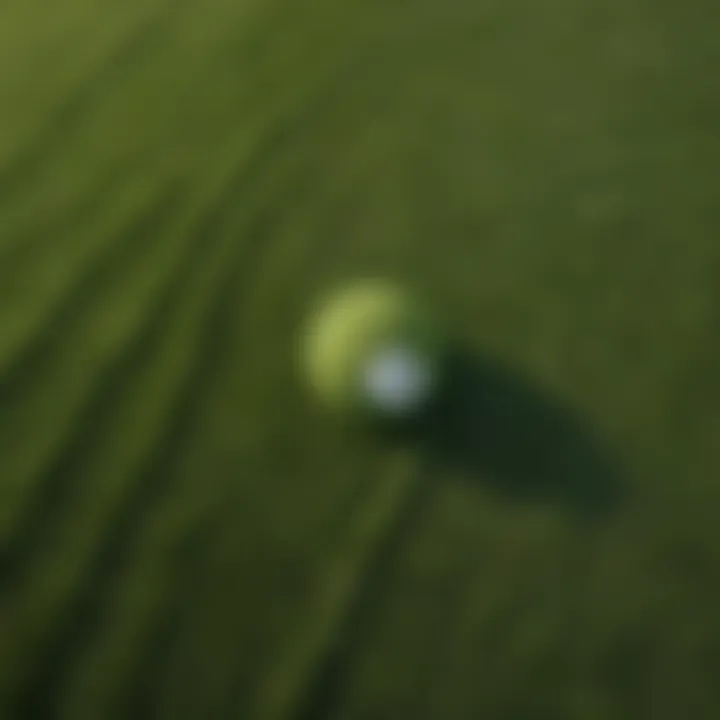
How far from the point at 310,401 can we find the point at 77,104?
0.50ft

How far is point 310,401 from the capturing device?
1.45 ft

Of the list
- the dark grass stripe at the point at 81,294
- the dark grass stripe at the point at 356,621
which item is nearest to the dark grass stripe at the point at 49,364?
the dark grass stripe at the point at 81,294

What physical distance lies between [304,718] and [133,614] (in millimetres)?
65

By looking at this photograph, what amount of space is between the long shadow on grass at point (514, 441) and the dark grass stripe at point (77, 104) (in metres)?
0.17

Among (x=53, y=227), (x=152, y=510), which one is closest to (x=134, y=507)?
(x=152, y=510)

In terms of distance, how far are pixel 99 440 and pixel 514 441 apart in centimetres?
14

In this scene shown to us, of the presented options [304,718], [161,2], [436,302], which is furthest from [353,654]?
[161,2]

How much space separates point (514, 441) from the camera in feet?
1.45

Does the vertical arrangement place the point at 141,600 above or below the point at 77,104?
below

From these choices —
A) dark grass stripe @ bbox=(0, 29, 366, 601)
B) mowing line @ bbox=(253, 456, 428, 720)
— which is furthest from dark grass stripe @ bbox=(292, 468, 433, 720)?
dark grass stripe @ bbox=(0, 29, 366, 601)

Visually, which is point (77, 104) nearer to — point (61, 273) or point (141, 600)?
point (61, 273)

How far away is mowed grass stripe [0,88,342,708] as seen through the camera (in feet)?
1.36

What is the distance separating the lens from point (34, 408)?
44 cm

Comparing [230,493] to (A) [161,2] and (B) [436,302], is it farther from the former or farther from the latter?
(A) [161,2]
